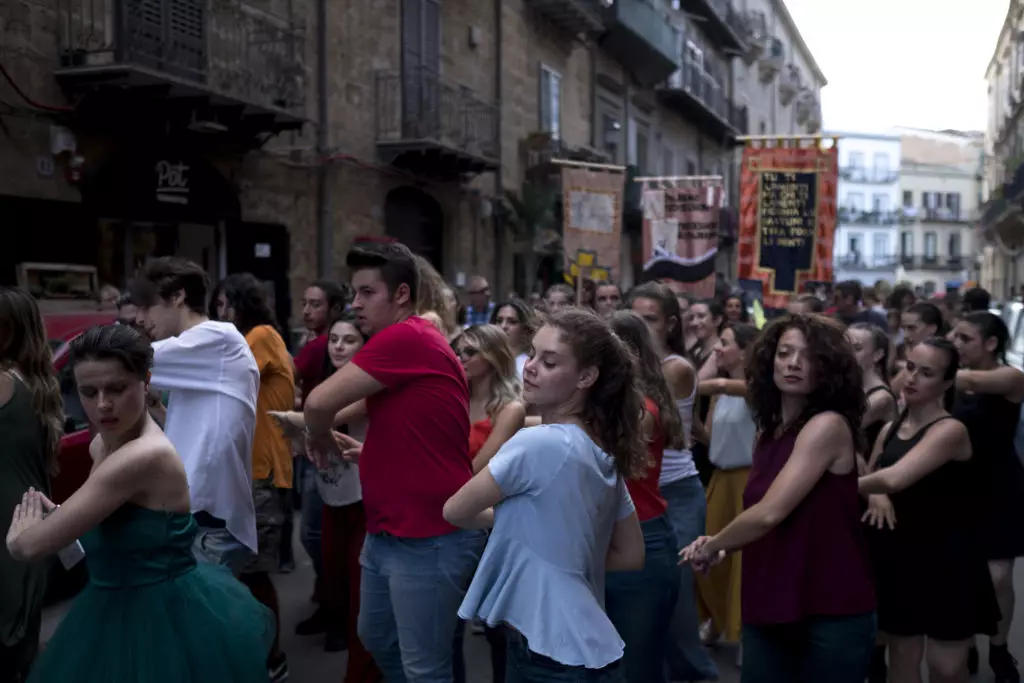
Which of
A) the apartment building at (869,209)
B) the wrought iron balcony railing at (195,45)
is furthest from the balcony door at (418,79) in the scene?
the apartment building at (869,209)

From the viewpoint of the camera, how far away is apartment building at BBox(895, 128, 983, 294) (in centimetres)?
7662

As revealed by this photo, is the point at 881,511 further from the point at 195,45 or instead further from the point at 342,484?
the point at 195,45

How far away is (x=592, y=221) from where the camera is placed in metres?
12.2

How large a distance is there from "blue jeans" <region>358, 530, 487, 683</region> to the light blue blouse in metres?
0.77

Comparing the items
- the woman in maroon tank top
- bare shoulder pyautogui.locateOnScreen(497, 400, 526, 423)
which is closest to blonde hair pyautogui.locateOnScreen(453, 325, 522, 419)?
bare shoulder pyautogui.locateOnScreen(497, 400, 526, 423)

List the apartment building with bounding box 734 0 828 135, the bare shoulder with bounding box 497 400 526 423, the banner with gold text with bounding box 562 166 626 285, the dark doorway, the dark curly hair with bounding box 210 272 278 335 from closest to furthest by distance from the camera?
the bare shoulder with bounding box 497 400 526 423
the dark curly hair with bounding box 210 272 278 335
the banner with gold text with bounding box 562 166 626 285
the dark doorway
the apartment building with bounding box 734 0 828 135

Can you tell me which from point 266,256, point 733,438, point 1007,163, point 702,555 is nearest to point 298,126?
point 266,256

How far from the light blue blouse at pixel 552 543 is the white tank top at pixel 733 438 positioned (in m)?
3.11

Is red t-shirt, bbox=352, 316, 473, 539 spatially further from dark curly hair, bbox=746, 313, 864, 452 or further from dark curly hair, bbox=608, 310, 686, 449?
dark curly hair, bbox=746, 313, 864, 452

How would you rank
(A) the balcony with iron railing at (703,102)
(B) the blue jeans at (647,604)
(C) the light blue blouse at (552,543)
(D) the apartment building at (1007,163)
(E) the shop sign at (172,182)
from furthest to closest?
(D) the apartment building at (1007,163) < (A) the balcony with iron railing at (703,102) < (E) the shop sign at (172,182) < (B) the blue jeans at (647,604) < (C) the light blue blouse at (552,543)

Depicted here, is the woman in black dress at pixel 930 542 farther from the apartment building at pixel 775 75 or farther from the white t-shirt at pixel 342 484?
the apartment building at pixel 775 75

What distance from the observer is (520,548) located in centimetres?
256

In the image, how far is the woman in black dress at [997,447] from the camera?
4.61 meters

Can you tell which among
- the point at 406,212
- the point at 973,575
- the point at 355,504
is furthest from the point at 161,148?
the point at 973,575
